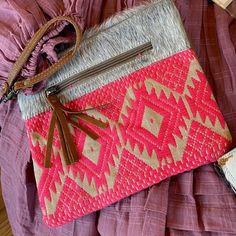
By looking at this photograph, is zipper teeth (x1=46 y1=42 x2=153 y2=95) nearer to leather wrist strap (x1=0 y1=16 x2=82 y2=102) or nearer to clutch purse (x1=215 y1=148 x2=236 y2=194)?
leather wrist strap (x1=0 y1=16 x2=82 y2=102)

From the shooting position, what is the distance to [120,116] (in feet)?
1.79

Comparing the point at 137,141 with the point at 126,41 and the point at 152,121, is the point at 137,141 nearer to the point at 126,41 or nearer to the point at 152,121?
the point at 152,121

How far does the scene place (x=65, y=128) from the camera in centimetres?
55

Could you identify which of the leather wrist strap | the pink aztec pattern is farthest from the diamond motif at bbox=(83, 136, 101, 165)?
the leather wrist strap

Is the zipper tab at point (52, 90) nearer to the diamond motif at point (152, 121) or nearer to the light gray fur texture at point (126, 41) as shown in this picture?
the light gray fur texture at point (126, 41)

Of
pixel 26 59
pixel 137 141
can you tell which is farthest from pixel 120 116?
pixel 26 59

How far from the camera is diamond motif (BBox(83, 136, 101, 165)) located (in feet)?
1.77

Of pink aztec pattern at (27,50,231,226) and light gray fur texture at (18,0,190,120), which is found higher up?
light gray fur texture at (18,0,190,120)

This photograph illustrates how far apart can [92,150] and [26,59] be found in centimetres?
15

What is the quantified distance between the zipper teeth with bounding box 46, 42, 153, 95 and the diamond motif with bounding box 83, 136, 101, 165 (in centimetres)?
9

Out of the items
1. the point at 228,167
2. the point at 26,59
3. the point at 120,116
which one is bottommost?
the point at 228,167

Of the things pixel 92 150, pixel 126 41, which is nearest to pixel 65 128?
pixel 92 150

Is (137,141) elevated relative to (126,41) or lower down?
lower down

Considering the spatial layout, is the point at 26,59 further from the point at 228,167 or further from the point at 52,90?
the point at 228,167
